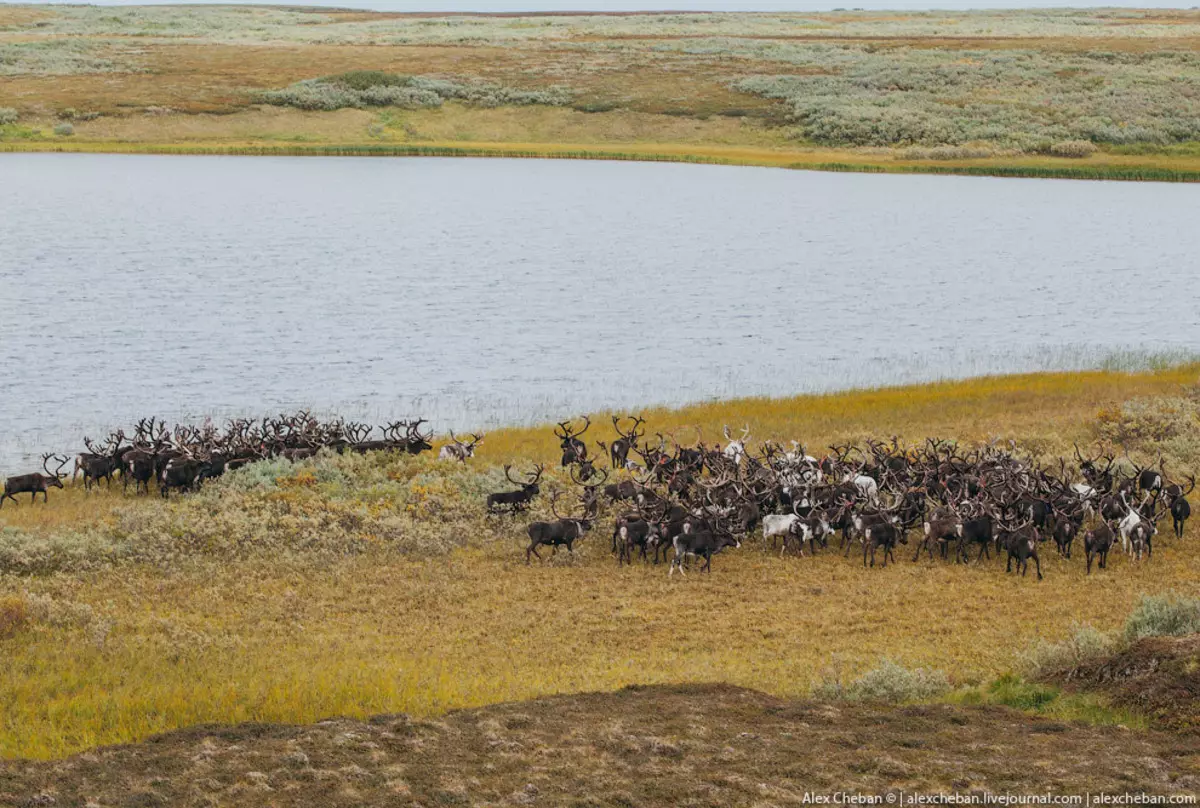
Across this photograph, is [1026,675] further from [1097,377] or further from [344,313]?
[344,313]

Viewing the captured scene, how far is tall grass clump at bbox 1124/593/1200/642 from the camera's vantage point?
14450mm

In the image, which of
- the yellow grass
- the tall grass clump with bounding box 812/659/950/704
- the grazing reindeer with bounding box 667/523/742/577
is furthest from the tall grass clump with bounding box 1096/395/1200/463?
the tall grass clump with bounding box 812/659/950/704

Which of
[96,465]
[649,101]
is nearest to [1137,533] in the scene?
[96,465]

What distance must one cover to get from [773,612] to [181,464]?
10847 millimetres

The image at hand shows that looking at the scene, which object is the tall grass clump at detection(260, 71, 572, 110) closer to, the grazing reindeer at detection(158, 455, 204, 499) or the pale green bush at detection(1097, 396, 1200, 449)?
the pale green bush at detection(1097, 396, 1200, 449)

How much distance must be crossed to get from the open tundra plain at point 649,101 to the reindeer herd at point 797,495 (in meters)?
60.4

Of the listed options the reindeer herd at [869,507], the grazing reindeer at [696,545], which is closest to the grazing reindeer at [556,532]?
the reindeer herd at [869,507]

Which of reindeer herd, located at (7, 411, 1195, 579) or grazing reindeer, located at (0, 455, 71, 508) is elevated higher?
reindeer herd, located at (7, 411, 1195, 579)

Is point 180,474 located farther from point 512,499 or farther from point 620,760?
point 620,760

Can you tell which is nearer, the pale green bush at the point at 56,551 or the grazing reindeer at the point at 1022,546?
the pale green bush at the point at 56,551

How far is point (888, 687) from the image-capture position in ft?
43.4

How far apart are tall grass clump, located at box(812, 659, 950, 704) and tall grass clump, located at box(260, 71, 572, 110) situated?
84.4 meters

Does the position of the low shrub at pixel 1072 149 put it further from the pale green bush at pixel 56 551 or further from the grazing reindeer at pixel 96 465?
the pale green bush at pixel 56 551

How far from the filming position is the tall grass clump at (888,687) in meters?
13.2
